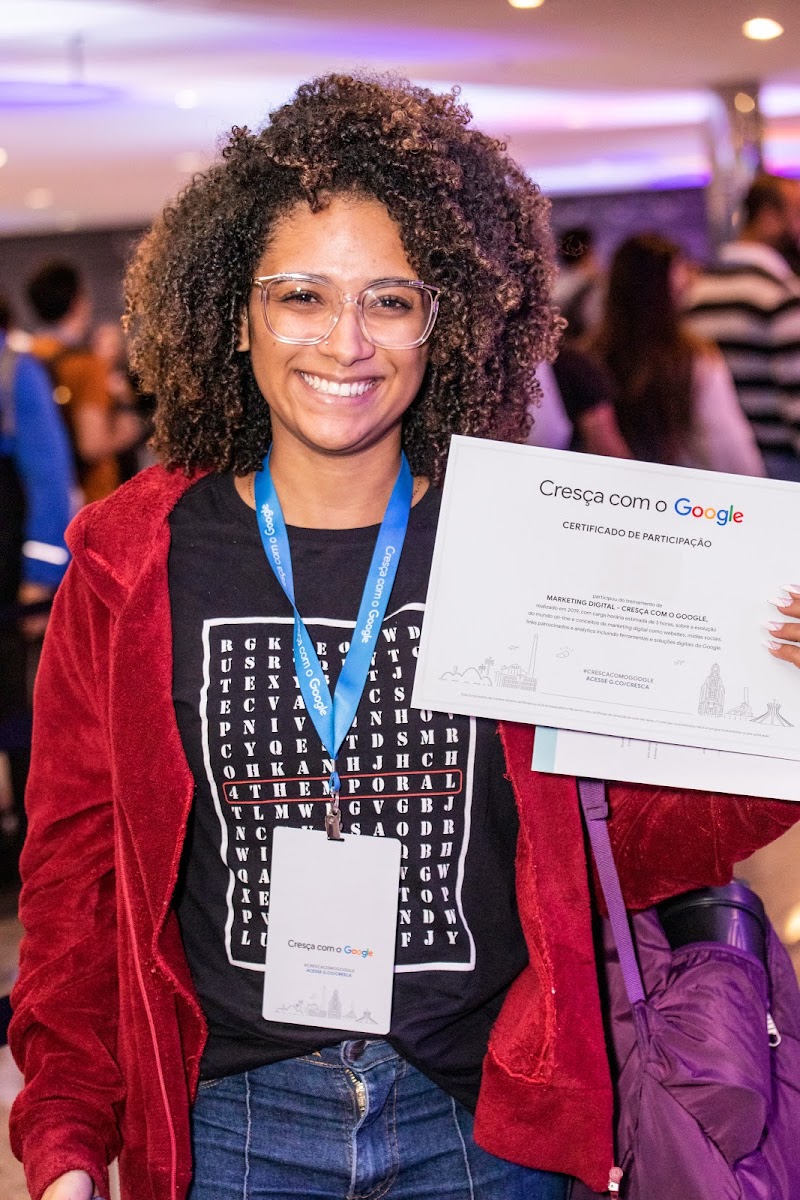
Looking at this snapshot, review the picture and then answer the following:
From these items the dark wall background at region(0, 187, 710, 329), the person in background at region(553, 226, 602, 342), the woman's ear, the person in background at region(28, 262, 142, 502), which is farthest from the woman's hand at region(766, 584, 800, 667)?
the dark wall background at region(0, 187, 710, 329)

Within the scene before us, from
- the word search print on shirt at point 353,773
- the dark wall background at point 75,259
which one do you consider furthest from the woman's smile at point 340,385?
the dark wall background at point 75,259

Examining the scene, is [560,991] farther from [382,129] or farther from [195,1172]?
[382,129]

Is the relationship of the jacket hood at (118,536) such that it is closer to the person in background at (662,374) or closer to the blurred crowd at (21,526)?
the blurred crowd at (21,526)

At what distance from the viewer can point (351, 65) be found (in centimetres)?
795

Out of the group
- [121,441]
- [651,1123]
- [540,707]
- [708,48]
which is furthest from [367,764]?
[708,48]

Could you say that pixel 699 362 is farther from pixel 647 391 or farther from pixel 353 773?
pixel 353 773

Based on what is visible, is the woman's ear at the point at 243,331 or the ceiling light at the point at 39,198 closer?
the woman's ear at the point at 243,331

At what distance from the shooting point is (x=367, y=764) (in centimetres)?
145

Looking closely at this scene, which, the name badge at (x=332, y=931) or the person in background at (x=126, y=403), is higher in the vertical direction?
the person in background at (x=126, y=403)

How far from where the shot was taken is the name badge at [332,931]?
4.70 feet

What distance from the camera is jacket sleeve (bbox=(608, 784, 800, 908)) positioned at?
1.48 metres

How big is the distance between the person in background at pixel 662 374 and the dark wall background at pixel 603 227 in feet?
32.7

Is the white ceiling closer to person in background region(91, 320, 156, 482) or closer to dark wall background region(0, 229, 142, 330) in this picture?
person in background region(91, 320, 156, 482)

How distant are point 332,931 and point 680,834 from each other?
414 millimetres
